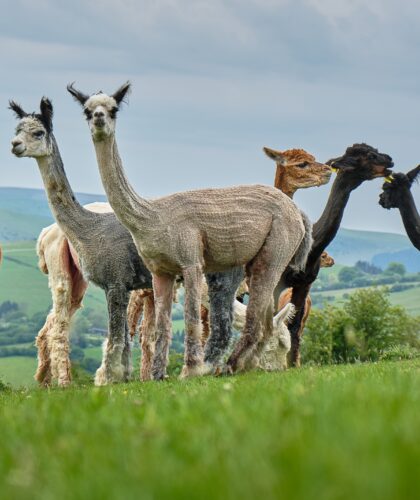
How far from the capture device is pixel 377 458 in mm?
3480

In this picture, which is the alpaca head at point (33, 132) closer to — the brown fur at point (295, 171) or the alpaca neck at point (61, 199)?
the alpaca neck at point (61, 199)

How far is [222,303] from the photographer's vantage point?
14297 millimetres

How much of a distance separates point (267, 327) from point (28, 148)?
3.66 m

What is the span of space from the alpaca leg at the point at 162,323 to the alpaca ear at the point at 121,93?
2.03 metres

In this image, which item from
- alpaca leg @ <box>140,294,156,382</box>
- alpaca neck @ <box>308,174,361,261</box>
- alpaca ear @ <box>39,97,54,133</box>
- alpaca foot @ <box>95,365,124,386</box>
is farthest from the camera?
alpaca neck @ <box>308,174,361,261</box>

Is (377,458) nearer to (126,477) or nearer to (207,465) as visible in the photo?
(207,465)

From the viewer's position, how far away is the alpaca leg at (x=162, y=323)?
1305cm

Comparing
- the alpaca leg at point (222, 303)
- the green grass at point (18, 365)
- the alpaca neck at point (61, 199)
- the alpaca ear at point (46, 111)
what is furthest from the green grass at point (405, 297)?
the alpaca ear at point (46, 111)

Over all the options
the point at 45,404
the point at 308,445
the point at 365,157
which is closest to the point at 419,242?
the point at 365,157

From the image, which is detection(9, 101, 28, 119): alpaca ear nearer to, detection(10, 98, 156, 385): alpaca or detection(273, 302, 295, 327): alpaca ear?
detection(10, 98, 156, 385): alpaca

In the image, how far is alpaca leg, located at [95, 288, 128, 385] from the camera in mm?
13906

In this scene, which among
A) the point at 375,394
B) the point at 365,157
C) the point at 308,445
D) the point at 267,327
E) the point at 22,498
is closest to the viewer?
the point at 22,498

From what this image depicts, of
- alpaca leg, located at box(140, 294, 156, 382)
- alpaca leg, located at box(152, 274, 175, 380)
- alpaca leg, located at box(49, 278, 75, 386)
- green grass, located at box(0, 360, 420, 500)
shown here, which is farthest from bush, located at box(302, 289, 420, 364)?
green grass, located at box(0, 360, 420, 500)

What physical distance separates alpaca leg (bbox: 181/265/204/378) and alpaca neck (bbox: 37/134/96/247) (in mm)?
2028
